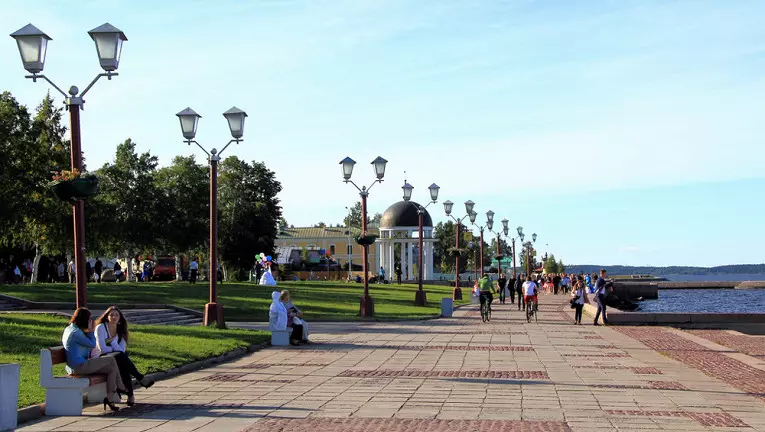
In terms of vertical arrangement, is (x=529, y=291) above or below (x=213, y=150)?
below

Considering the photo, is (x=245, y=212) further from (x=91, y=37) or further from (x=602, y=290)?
(x=91, y=37)

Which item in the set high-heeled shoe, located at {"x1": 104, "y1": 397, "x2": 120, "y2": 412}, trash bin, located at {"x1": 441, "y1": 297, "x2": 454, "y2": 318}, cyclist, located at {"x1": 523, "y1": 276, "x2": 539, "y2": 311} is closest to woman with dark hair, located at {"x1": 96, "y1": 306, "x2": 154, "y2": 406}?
high-heeled shoe, located at {"x1": 104, "y1": 397, "x2": 120, "y2": 412}

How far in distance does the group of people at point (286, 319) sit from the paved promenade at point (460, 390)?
41 cm

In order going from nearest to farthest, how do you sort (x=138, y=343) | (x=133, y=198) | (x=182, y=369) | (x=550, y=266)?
(x=182, y=369) < (x=138, y=343) < (x=133, y=198) < (x=550, y=266)

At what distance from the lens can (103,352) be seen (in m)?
12.1

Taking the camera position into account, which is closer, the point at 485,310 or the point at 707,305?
the point at 485,310

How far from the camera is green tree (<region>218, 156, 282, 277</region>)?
78.2m

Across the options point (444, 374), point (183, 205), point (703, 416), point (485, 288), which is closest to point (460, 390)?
point (444, 374)

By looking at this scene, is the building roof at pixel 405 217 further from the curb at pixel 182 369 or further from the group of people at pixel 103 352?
the group of people at pixel 103 352

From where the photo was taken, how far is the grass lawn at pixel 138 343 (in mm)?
13617

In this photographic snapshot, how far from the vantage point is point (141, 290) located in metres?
37.6

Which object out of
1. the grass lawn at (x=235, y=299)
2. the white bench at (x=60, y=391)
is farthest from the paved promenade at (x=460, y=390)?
the grass lawn at (x=235, y=299)

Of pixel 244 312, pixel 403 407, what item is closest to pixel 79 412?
pixel 403 407

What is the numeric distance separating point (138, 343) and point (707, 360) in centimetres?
1080
